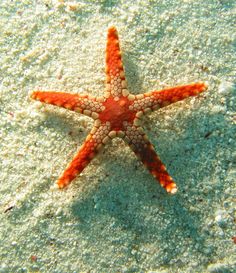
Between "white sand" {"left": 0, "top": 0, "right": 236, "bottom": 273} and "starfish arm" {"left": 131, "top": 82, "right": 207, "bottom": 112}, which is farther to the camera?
"white sand" {"left": 0, "top": 0, "right": 236, "bottom": 273}

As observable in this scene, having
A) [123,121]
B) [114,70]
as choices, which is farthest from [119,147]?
[114,70]

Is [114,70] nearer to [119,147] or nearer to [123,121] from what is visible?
[123,121]

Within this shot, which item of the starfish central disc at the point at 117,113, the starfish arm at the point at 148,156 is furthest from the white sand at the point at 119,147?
the starfish central disc at the point at 117,113

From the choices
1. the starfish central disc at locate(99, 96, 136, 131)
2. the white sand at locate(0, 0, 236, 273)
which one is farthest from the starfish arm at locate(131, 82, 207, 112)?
the white sand at locate(0, 0, 236, 273)

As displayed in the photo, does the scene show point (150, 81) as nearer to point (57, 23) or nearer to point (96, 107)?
point (96, 107)

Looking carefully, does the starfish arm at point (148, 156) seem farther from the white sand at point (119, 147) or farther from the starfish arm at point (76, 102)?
the starfish arm at point (76, 102)

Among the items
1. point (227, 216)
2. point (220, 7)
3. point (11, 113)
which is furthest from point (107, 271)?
point (220, 7)

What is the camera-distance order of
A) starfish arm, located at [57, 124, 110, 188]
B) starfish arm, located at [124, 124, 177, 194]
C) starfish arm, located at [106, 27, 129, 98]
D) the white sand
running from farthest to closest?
the white sand, starfish arm, located at [106, 27, 129, 98], starfish arm, located at [57, 124, 110, 188], starfish arm, located at [124, 124, 177, 194]

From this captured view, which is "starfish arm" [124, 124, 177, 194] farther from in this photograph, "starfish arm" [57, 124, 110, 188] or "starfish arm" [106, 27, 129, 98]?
"starfish arm" [106, 27, 129, 98]
